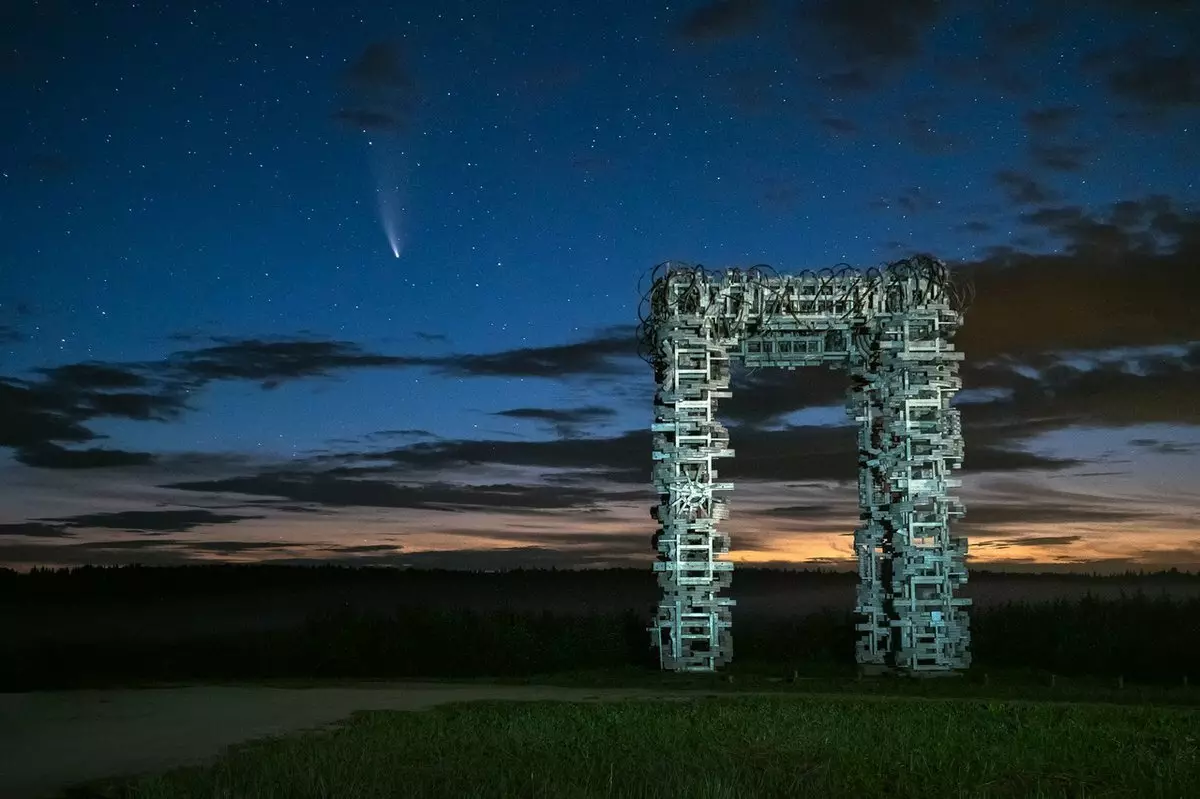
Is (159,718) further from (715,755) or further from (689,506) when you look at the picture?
(689,506)

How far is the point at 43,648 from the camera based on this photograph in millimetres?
32656

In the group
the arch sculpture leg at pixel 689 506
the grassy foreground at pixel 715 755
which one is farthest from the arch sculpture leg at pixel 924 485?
the grassy foreground at pixel 715 755

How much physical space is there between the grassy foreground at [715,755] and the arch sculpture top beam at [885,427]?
19.8ft

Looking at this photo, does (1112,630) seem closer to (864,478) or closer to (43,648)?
(864,478)

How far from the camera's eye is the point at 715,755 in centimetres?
1373

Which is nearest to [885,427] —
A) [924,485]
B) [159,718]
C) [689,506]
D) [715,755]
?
[924,485]

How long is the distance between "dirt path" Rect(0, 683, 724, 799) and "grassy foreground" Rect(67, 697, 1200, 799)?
771 millimetres

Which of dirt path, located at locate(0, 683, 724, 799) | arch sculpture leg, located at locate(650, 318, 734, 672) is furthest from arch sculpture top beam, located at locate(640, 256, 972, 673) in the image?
dirt path, located at locate(0, 683, 724, 799)

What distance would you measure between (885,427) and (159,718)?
602 inches

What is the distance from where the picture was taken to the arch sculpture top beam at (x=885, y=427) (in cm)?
2445

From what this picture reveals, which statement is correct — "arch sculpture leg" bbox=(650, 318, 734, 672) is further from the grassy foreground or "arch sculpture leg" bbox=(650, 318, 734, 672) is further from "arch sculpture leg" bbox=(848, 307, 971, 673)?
the grassy foreground

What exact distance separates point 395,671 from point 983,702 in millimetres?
14038

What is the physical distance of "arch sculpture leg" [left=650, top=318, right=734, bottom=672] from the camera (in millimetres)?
24375

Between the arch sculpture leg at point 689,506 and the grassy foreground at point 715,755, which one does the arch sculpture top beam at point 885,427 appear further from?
the grassy foreground at point 715,755
